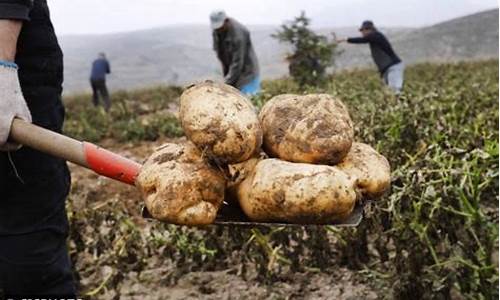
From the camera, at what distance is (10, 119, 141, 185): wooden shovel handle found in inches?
59.9

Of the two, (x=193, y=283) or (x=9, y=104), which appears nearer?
(x=9, y=104)

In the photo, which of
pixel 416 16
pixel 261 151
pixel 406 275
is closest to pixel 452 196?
pixel 406 275

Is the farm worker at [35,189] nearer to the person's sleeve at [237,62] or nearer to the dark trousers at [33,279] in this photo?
the dark trousers at [33,279]

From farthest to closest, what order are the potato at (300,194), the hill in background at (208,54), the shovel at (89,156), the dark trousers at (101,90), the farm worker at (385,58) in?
the hill in background at (208,54) → the dark trousers at (101,90) → the farm worker at (385,58) → the shovel at (89,156) → the potato at (300,194)

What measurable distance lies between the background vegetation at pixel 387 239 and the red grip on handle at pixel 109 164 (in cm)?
83

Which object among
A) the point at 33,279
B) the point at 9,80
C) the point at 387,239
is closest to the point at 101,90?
the point at 387,239

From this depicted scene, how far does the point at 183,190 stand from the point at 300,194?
0.24m

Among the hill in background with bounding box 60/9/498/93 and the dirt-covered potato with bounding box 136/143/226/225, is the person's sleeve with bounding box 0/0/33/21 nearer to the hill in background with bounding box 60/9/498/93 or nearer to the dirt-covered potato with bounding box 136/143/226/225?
the dirt-covered potato with bounding box 136/143/226/225

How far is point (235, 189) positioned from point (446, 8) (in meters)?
33.8

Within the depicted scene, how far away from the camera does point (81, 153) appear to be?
1522 millimetres

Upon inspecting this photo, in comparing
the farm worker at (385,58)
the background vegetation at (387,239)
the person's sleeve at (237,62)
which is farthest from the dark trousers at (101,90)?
the background vegetation at (387,239)

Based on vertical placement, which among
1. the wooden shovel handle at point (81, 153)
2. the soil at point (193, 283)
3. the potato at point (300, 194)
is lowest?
the soil at point (193, 283)

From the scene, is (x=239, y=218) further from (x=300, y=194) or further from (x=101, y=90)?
(x=101, y=90)

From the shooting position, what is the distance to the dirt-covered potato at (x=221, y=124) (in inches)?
57.2
